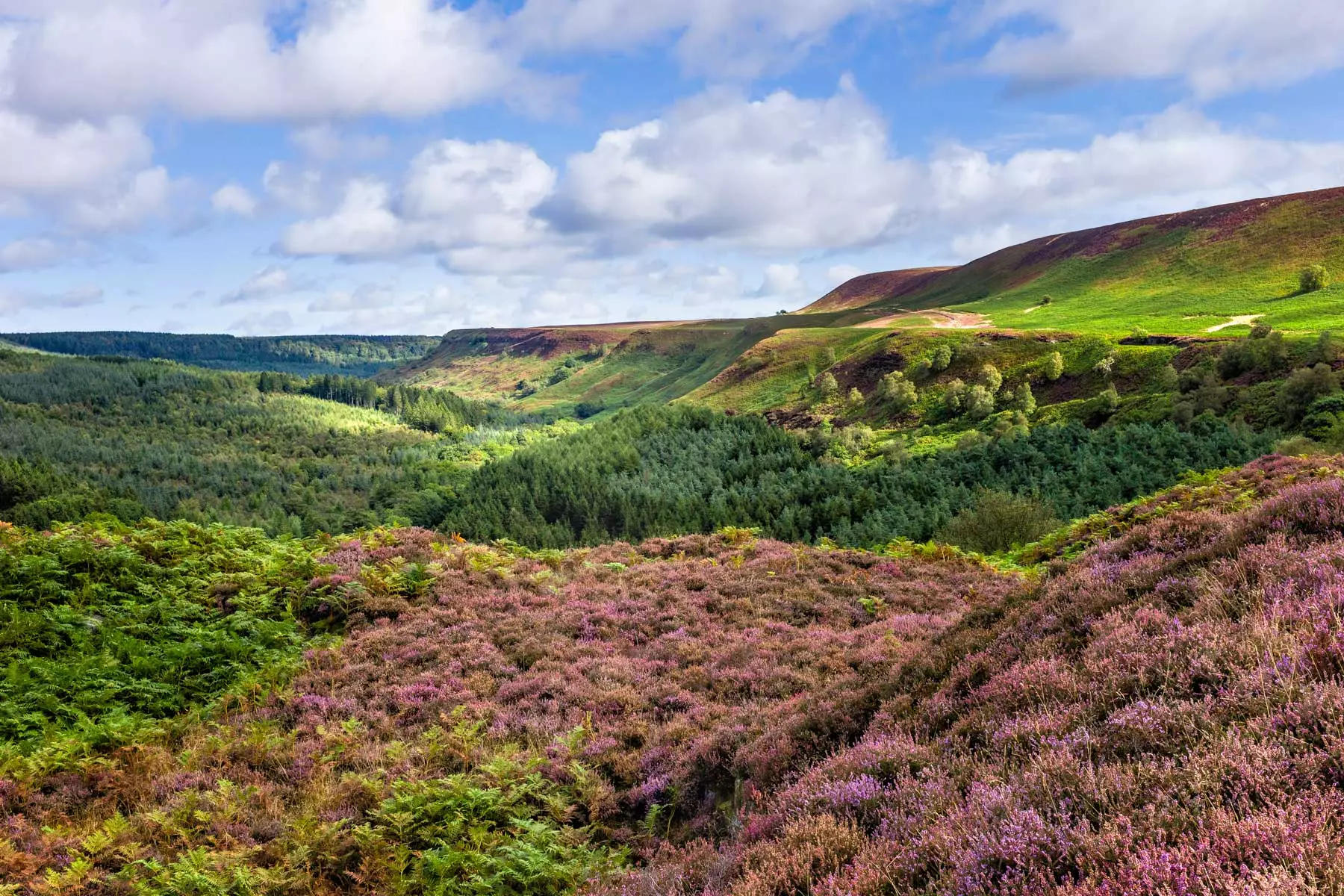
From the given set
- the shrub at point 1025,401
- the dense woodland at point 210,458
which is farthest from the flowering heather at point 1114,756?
the shrub at point 1025,401

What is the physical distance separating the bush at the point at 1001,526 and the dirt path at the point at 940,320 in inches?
3019

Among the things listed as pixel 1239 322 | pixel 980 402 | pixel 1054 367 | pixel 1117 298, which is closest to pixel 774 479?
pixel 980 402

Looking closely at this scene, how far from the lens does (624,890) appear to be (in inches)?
240

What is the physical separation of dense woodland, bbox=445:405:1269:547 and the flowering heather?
3091cm

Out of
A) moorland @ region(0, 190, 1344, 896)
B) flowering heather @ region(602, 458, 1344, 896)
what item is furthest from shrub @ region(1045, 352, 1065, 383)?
flowering heather @ region(602, 458, 1344, 896)

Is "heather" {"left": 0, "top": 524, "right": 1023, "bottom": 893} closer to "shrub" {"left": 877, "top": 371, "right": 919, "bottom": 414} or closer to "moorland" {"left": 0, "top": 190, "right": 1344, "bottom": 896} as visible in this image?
"moorland" {"left": 0, "top": 190, "right": 1344, "bottom": 896}

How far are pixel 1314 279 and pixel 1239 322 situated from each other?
54.7ft

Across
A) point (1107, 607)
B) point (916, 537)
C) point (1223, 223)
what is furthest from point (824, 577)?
point (1223, 223)

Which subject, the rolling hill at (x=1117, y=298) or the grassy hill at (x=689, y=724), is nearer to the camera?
the grassy hill at (x=689, y=724)

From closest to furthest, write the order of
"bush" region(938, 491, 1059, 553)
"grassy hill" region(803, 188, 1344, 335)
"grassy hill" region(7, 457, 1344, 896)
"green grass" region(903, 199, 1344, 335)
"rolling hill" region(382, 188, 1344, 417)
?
"grassy hill" region(7, 457, 1344, 896) → "bush" region(938, 491, 1059, 553) → "green grass" region(903, 199, 1344, 335) → "grassy hill" region(803, 188, 1344, 335) → "rolling hill" region(382, 188, 1344, 417)

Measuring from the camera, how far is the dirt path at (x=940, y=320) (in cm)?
10600

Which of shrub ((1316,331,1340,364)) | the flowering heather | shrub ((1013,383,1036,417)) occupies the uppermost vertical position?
shrub ((1316,331,1340,364))

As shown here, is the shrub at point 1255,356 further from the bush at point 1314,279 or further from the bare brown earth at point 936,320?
the bare brown earth at point 936,320

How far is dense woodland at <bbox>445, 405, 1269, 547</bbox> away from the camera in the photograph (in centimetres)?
4366
